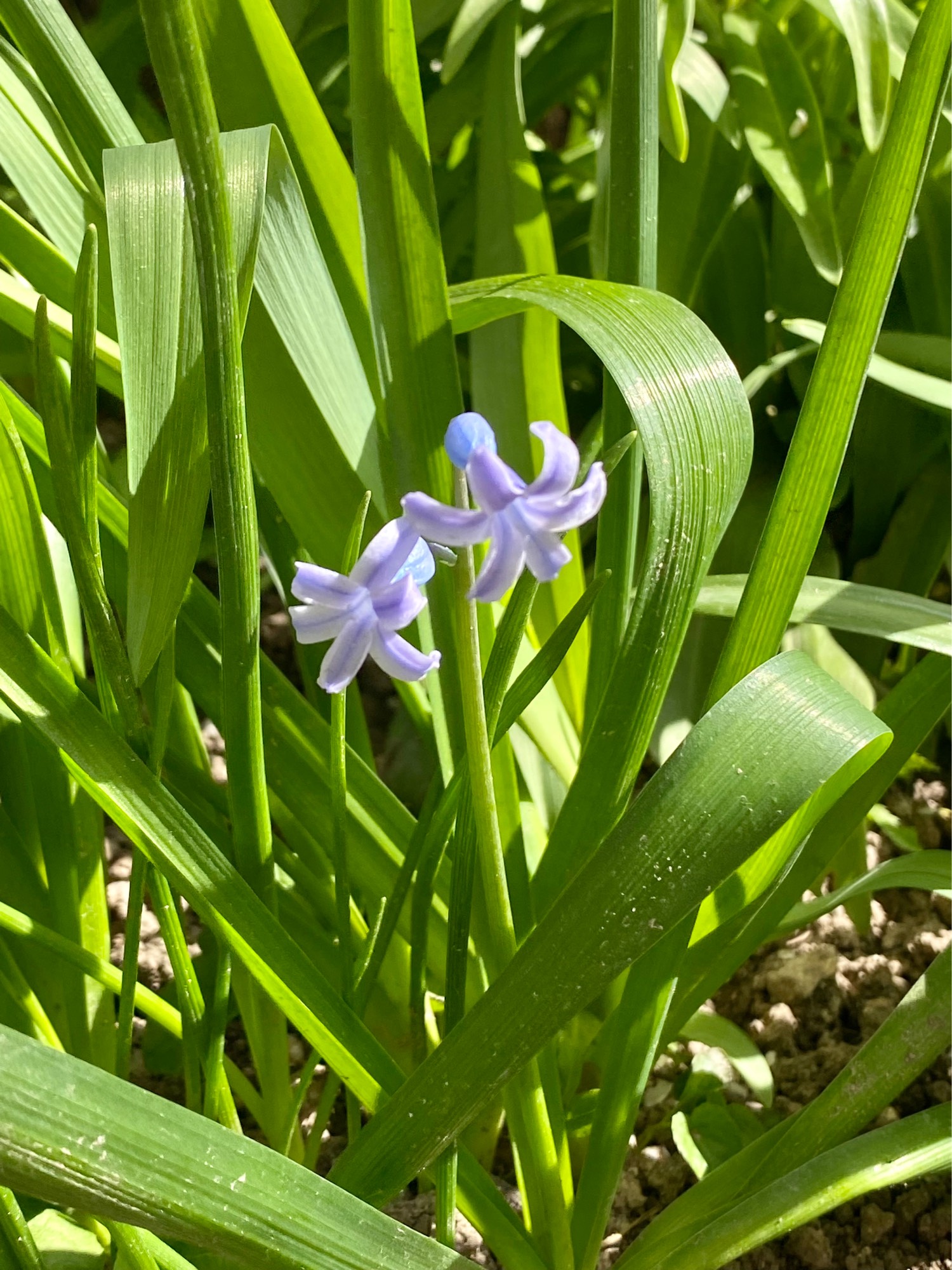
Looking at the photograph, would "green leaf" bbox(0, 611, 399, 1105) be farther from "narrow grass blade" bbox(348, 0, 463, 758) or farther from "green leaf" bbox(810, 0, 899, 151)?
"green leaf" bbox(810, 0, 899, 151)

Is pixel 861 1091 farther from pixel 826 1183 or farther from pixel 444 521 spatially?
pixel 444 521

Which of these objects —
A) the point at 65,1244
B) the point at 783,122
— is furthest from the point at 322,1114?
the point at 783,122

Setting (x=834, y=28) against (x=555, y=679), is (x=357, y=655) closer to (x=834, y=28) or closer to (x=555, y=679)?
(x=555, y=679)

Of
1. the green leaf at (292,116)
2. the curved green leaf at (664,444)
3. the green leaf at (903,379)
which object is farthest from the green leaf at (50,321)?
the green leaf at (903,379)

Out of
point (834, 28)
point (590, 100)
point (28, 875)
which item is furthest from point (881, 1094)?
point (590, 100)

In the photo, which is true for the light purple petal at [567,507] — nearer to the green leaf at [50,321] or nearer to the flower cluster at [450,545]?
the flower cluster at [450,545]

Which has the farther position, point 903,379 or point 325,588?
point 903,379
